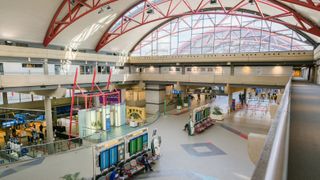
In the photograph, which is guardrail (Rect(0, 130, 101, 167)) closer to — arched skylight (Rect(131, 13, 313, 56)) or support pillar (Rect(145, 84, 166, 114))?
Answer: support pillar (Rect(145, 84, 166, 114))

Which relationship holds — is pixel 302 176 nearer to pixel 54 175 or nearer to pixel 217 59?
pixel 54 175

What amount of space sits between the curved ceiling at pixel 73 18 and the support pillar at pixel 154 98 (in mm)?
8503

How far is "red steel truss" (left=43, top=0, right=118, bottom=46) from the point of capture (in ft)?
57.5

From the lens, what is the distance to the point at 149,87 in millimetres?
27969

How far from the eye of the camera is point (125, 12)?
23500mm

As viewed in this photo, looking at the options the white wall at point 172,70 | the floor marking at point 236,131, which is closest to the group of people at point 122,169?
the floor marking at point 236,131

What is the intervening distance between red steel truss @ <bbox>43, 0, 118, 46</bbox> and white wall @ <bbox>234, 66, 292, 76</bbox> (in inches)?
625

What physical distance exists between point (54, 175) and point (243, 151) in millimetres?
10626

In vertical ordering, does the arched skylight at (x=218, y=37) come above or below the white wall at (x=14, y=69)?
above

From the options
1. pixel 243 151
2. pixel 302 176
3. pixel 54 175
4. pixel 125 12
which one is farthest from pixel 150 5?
pixel 302 176

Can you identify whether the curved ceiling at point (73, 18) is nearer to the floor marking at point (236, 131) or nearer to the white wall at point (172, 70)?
the white wall at point (172, 70)

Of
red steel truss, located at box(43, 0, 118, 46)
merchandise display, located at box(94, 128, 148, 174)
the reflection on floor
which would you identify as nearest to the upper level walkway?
red steel truss, located at box(43, 0, 118, 46)

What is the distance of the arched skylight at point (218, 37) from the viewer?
23.9m

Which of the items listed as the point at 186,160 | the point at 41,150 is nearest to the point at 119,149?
the point at 186,160
